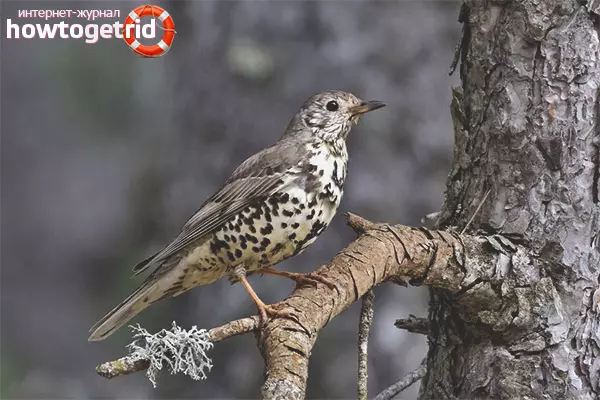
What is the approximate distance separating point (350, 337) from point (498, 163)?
7.22ft

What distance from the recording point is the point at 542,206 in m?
2.34

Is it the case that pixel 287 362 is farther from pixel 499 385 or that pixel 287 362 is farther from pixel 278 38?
pixel 278 38

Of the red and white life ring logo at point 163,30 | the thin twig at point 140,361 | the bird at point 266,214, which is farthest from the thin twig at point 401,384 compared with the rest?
the red and white life ring logo at point 163,30

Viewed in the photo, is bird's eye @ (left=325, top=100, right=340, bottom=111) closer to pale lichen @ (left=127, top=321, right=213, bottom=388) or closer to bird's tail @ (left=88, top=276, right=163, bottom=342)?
bird's tail @ (left=88, top=276, right=163, bottom=342)

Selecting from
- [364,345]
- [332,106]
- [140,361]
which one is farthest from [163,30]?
[140,361]

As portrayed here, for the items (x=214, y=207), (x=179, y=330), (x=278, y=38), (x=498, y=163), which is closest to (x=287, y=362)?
(x=179, y=330)

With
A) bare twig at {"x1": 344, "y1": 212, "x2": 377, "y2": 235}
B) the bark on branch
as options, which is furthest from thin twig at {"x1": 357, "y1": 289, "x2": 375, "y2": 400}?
bare twig at {"x1": 344, "y1": 212, "x2": 377, "y2": 235}

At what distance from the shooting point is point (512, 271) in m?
2.31

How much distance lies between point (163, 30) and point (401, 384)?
2.37m

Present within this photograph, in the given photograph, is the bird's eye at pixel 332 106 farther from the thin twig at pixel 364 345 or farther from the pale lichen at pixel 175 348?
the pale lichen at pixel 175 348

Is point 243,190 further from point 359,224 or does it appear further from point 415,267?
point 415,267

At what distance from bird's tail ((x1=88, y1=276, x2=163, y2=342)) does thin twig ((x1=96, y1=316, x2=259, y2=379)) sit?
3.44 feet

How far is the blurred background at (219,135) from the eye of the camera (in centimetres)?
440

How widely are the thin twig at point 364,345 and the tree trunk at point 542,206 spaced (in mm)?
289
